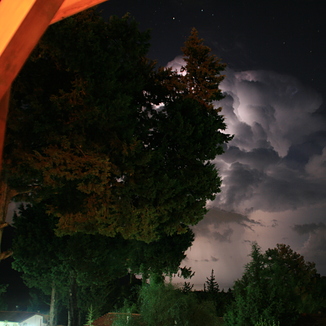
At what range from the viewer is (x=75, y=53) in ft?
39.0

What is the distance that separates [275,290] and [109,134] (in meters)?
9.90

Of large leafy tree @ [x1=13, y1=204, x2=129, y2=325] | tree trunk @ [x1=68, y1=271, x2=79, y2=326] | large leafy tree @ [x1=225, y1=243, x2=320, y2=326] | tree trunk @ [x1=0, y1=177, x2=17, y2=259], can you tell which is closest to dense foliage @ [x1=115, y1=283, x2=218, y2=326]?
large leafy tree @ [x1=225, y1=243, x2=320, y2=326]

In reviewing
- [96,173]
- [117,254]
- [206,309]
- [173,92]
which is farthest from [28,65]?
[117,254]

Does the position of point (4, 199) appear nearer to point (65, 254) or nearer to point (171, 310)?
point (171, 310)

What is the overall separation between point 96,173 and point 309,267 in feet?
144

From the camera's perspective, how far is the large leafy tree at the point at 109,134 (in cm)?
1173

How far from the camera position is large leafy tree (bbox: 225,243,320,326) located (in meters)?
15.2

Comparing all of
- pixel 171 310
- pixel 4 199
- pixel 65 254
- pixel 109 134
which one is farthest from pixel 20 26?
pixel 65 254

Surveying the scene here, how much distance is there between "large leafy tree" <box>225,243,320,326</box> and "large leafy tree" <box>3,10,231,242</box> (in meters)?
4.23

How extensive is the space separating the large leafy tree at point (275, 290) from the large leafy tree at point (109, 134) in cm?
423

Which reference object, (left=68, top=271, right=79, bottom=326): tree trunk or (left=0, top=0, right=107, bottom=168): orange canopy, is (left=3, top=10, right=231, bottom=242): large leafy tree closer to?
(left=0, top=0, right=107, bottom=168): orange canopy

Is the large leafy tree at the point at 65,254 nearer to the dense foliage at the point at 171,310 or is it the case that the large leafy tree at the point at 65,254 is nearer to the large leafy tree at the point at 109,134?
the large leafy tree at the point at 109,134

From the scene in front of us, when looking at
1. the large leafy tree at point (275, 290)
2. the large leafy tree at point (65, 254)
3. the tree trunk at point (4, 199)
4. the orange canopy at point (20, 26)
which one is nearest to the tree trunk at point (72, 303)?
the large leafy tree at point (65, 254)

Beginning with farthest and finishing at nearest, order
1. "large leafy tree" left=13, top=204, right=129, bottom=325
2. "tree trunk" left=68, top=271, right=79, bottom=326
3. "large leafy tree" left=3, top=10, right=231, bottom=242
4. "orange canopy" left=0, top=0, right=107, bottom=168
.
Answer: "tree trunk" left=68, top=271, right=79, bottom=326
"large leafy tree" left=13, top=204, right=129, bottom=325
"large leafy tree" left=3, top=10, right=231, bottom=242
"orange canopy" left=0, top=0, right=107, bottom=168
